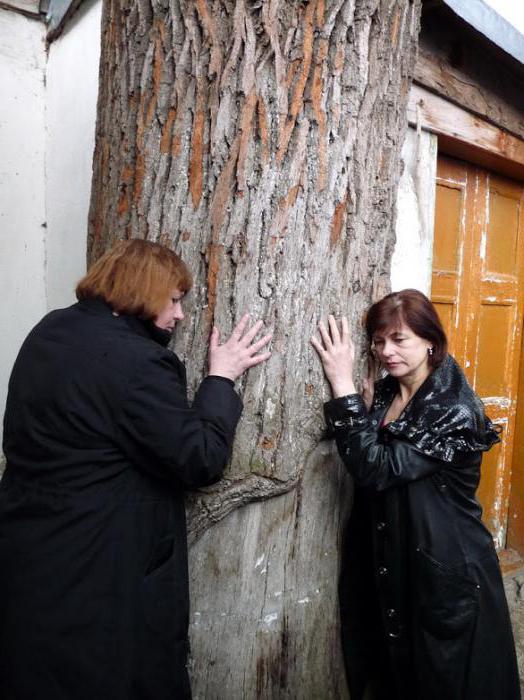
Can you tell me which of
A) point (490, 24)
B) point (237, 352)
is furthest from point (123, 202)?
point (490, 24)

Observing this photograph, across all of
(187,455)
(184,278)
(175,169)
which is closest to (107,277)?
(184,278)

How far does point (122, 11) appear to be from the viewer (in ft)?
5.57

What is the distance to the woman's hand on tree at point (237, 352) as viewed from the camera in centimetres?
155

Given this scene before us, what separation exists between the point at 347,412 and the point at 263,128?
32.7 inches

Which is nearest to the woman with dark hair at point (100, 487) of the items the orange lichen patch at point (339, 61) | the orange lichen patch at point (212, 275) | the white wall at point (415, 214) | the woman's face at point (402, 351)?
the orange lichen patch at point (212, 275)

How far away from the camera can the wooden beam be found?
274cm

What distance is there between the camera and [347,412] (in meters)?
1.61

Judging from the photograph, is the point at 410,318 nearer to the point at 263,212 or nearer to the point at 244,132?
the point at 263,212

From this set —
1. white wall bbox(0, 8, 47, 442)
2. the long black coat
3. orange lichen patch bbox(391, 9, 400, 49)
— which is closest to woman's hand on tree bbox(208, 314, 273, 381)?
the long black coat

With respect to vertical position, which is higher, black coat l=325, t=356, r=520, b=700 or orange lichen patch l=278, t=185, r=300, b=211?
orange lichen patch l=278, t=185, r=300, b=211

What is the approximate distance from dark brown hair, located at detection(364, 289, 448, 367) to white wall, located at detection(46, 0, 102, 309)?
179cm

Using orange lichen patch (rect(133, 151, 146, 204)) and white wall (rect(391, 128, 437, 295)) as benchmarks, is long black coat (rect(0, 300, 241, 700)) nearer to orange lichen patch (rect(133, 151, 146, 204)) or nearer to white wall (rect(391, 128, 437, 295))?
orange lichen patch (rect(133, 151, 146, 204))

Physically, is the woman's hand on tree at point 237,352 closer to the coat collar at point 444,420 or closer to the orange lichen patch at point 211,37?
the coat collar at point 444,420

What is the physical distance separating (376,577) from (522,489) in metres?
2.55
